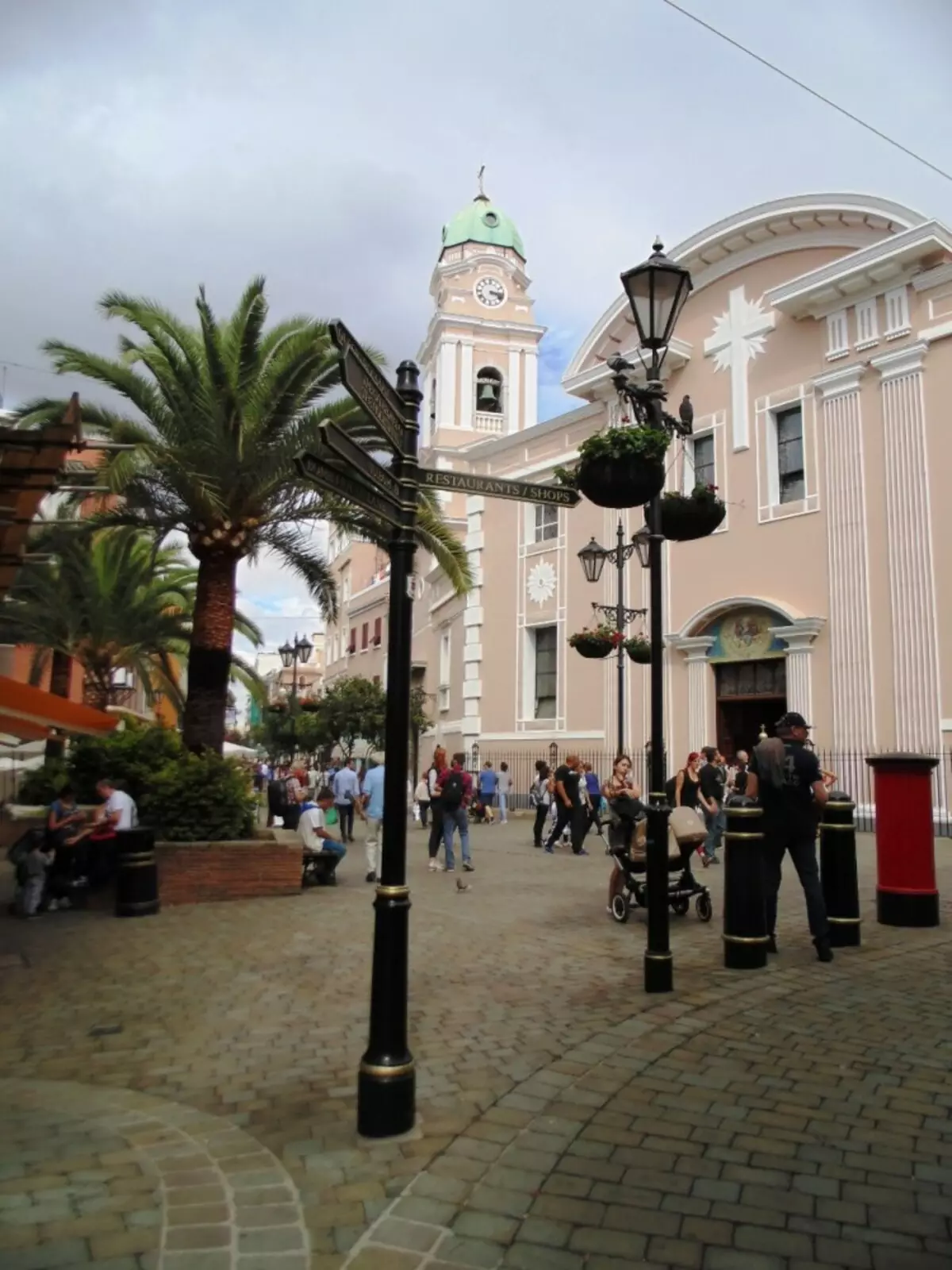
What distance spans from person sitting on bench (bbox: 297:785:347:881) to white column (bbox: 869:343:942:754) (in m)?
12.3

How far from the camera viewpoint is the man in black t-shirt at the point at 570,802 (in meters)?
16.6

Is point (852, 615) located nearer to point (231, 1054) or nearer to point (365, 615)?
point (231, 1054)

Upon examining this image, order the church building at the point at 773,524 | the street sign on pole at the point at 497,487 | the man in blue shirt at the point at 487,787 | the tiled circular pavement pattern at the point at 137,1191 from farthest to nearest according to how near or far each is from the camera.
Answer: the man in blue shirt at the point at 487,787 < the church building at the point at 773,524 < the street sign on pole at the point at 497,487 < the tiled circular pavement pattern at the point at 137,1191

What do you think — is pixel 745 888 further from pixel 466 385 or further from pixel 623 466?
pixel 466 385

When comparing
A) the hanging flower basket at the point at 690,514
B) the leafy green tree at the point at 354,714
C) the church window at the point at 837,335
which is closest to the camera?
the hanging flower basket at the point at 690,514

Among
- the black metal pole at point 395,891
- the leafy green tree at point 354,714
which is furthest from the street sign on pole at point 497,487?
the leafy green tree at point 354,714

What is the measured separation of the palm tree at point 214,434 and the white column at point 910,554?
38.0 ft

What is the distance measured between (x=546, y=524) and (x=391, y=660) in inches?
1012

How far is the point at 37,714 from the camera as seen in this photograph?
8.81 metres

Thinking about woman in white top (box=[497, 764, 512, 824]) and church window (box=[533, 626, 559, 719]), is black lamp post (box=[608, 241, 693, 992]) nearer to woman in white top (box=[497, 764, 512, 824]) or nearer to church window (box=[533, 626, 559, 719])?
woman in white top (box=[497, 764, 512, 824])

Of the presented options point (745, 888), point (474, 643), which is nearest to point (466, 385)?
point (474, 643)

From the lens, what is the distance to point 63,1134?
4289mm

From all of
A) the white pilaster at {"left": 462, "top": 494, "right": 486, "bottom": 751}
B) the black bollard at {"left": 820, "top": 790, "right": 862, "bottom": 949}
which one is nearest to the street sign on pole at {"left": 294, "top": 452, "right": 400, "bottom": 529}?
the black bollard at {"left": 820, "top": 790, "right": 862, "bottom": 949}

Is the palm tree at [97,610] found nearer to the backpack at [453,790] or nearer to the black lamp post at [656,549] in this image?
the backpack at [453,790]
